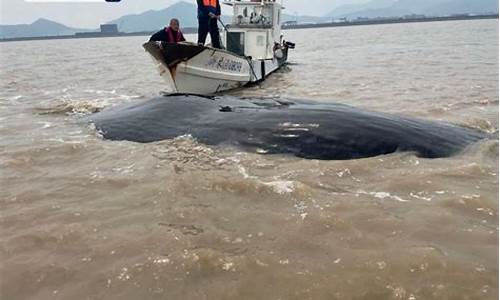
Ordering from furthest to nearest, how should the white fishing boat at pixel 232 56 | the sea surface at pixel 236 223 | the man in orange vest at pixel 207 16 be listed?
the man in orange vest at pixel 207 16
the white fishing boat at pixel 232 56
the sea surface at pixel 236 223

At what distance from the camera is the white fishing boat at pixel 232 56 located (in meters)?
16.1

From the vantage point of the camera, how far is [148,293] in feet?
10.7

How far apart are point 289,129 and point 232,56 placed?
12.3m

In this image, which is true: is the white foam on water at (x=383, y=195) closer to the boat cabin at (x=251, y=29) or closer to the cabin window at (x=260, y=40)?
the boat cabin at (x=251, y=29)

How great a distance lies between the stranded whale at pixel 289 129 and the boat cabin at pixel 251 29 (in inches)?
684

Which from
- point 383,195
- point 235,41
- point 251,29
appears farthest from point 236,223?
point 251,29

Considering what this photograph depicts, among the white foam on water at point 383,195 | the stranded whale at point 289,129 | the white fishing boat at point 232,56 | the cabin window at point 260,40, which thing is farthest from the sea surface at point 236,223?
the cabin window at point 260,40

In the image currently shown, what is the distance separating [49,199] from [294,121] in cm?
319

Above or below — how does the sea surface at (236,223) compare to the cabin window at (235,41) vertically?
below

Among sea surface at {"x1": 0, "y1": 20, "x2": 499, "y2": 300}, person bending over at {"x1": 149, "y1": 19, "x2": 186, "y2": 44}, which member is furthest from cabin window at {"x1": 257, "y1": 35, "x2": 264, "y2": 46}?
sea surface at {"x1": 0, "y1": 20, "x2": 499, "y2": 300}

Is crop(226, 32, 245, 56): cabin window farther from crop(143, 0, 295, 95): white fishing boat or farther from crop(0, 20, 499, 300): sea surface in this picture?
crop(0, 20, 499, 300): sea surface

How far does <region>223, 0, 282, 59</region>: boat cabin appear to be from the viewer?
25.1m

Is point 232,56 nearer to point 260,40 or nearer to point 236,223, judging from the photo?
point 260,40

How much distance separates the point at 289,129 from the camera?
6727 mm
